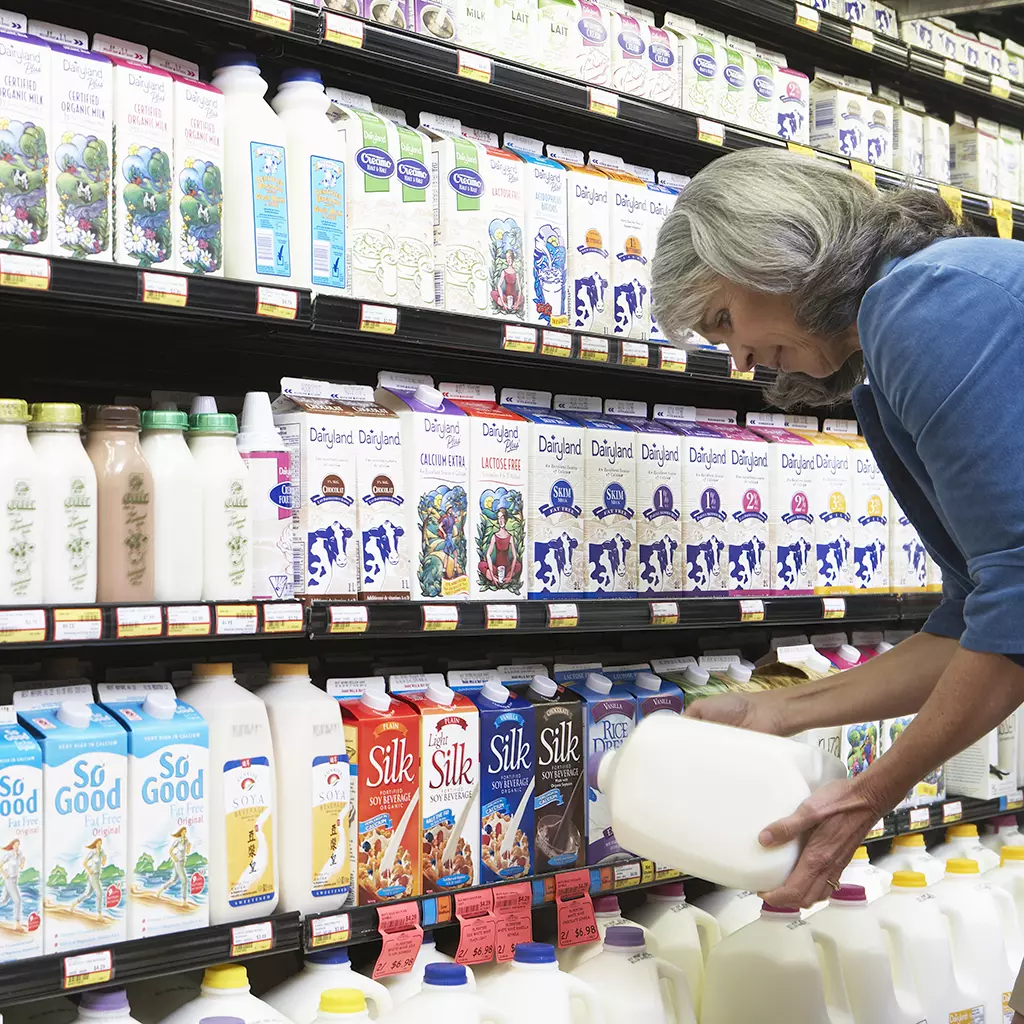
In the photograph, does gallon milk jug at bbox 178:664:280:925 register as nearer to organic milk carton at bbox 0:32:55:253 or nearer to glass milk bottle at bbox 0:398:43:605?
glass milk bottle at bbox 0:398:43:605

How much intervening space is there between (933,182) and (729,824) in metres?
2.19

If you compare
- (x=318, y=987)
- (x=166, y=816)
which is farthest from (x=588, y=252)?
(x=318, y=987)

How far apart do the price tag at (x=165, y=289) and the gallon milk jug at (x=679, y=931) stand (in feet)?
5.03

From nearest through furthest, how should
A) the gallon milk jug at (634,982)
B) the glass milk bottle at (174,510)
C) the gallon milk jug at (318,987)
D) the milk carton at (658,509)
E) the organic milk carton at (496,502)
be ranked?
the glass milk bottle at (174,510), the gallon milk jug at (318,987), the gallon milk jug at (634,982), the organic milk carton at (496,502), the milk carton at (658,509)

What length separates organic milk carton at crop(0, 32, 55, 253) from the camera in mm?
1897

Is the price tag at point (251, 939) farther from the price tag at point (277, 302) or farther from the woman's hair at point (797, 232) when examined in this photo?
the woman's hair at point (797, 232)

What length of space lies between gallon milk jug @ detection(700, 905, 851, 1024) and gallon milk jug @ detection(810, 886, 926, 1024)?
0.31ft

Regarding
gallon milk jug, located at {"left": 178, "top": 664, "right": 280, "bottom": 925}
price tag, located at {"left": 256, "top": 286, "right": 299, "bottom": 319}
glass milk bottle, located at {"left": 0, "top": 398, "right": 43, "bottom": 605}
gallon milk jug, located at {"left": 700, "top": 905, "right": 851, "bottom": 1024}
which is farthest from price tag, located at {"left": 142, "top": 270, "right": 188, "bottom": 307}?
gallon milk jug, located at {"left": 700, "top": 905, "right": 851, "bottom": 1024}

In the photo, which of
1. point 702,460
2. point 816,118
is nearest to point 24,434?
point 702,460

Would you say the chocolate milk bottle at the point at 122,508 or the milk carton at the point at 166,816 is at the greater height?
the chocolate milk bottle at the point at 122,508

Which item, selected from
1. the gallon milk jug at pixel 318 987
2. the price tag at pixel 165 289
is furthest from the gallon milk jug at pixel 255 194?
the gallon milk jug at pixel 318 987

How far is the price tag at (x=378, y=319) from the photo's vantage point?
2230mm

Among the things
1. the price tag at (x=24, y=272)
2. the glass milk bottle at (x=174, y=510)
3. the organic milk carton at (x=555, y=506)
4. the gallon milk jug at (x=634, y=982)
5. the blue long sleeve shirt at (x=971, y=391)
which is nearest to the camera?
the blue long sleeve shirt at (x=971, y=391)

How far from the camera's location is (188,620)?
201cm
